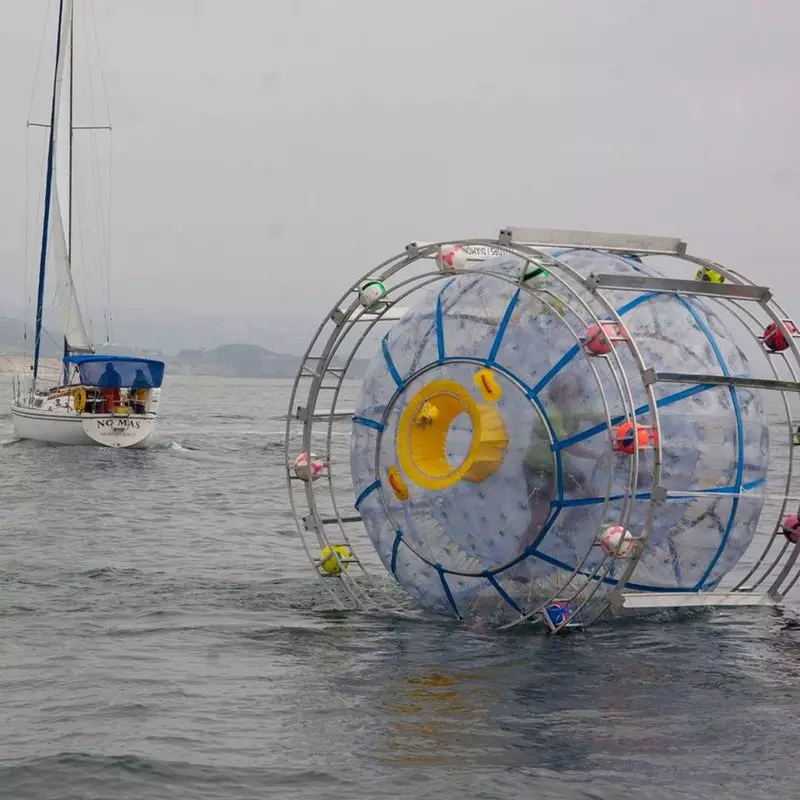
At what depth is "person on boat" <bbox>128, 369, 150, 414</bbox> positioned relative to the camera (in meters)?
44.4

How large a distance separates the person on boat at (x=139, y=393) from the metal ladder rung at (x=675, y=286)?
Answer: 1301 inches

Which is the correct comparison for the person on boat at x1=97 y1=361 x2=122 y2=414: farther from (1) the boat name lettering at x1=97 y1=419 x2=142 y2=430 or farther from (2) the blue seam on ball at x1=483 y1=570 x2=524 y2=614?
(2) the blue seam on ball at x1=483 y1=570 x2=524 y2=614

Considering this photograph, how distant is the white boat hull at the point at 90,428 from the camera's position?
44.2m

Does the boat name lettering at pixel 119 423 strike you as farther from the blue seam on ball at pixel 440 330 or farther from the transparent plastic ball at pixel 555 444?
the blue seam on ball at pixel 440 330

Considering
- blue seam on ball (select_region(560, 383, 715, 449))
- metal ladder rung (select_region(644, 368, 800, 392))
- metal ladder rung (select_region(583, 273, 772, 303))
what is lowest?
blue seam on ball (select_region(560, 383, 715, 449))

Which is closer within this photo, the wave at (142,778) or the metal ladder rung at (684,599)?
the wave at (142,778)

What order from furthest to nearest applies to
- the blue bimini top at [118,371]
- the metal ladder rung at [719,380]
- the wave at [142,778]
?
the blue bimini top at [118,371] → the metal ladder rung at [719,380] → the wave at [142,778]

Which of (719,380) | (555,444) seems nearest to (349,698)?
(555,444)

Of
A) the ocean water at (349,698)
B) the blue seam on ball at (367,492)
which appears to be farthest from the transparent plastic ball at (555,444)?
the ocean water at (349,698)

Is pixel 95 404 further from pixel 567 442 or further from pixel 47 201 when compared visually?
pixel 567 442

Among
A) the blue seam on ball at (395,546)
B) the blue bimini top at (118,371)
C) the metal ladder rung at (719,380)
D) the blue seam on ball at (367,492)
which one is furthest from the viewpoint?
the blue bimini top at (118,371)

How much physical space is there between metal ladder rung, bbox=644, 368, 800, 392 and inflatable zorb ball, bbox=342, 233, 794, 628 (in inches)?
0.8

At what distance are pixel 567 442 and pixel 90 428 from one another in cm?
3393

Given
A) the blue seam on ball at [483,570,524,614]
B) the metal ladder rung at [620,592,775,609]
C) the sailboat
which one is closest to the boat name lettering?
the sailboat
